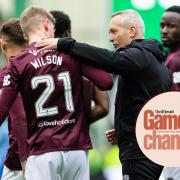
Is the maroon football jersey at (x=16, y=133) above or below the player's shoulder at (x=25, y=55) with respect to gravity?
below

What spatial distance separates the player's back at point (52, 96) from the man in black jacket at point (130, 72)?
0.39 ft

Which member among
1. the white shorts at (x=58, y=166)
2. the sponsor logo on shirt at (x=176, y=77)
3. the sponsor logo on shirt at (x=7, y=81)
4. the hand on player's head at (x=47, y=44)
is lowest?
the white shorts at (x=58, y=166)

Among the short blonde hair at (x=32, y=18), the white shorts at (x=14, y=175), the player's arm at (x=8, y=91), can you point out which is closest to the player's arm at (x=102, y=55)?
the short blonde hair at (x=32, y=18)

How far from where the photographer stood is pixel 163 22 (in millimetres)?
9867

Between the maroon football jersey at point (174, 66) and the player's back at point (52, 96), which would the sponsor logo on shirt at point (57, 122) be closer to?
the player's back at point (52, 96)

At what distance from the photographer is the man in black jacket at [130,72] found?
7711 mm

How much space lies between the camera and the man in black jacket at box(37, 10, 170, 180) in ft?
25.3

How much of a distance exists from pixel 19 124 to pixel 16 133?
2.9 inches

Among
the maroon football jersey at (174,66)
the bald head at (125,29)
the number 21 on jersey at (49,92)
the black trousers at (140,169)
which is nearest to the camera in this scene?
the number 21 on jersey at (49,92)

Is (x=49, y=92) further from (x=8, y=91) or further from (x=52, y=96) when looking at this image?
(x=8, y=91)

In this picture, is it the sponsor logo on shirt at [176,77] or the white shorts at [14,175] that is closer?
the white shorts at [14,175]

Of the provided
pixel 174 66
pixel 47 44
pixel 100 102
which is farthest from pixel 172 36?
pixel 47 44

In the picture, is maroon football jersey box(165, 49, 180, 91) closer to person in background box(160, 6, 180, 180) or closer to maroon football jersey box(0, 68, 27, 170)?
person in background box(160, 6, 180, 180)

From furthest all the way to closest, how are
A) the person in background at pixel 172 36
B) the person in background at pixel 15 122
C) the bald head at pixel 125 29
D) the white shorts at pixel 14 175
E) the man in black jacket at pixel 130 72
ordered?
the person in background at pixel 172 36 < the white shorts at pixel 14 175 < the person in background at pixel 15 122 < the bald head at pixel 125 29 < the man in black jacket at pixel 130 72
